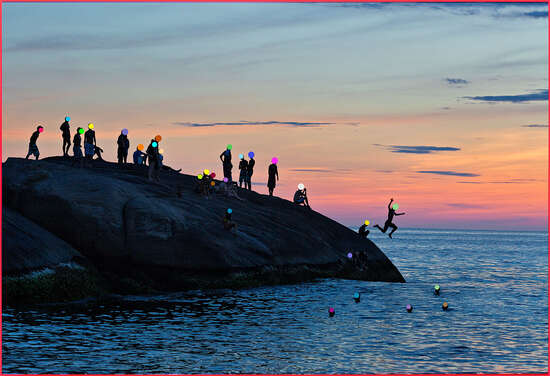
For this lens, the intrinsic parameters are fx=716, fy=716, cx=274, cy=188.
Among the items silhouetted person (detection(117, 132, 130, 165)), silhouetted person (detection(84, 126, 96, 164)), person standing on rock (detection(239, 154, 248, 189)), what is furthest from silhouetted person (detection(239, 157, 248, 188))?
silhouetted person (detection(84, 126, 96, 164))

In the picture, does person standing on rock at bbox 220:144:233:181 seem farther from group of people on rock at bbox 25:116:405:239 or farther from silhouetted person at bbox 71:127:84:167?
silhouetted person at bbox 71:127:84:167

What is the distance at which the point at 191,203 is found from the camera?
1464 inches

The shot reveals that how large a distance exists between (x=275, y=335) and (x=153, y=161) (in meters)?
17.1

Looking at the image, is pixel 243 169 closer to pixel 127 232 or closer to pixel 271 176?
pixel 271 176

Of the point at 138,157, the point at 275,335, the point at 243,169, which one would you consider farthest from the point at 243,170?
the point at 275,335

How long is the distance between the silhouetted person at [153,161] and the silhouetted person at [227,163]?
4.47m

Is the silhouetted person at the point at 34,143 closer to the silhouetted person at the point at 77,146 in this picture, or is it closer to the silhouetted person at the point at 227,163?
the silhouetted person at the point at 77,146

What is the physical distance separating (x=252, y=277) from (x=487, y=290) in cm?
1741

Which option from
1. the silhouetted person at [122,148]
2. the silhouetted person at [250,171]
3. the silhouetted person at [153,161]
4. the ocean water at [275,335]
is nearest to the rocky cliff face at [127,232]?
the silhouetted person at [153,161]

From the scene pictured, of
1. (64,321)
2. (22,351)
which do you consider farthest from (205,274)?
(22,351)

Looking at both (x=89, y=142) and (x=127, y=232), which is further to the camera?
(x=89, y=142)

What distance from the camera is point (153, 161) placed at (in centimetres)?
3894

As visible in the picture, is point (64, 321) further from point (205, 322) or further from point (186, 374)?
point (186, 374)

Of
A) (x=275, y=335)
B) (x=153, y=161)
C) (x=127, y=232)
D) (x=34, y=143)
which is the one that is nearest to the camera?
(x=275, y=335)
